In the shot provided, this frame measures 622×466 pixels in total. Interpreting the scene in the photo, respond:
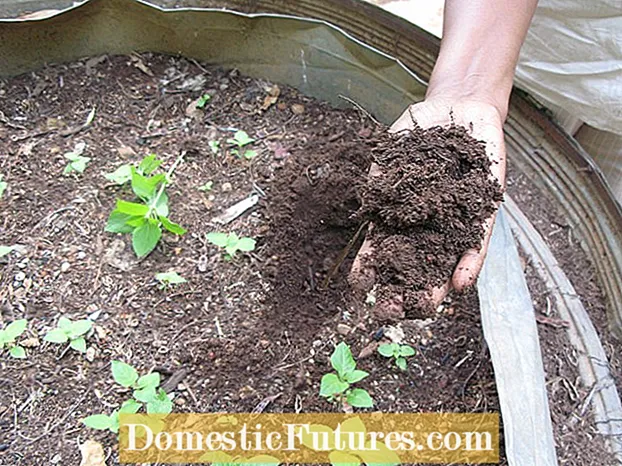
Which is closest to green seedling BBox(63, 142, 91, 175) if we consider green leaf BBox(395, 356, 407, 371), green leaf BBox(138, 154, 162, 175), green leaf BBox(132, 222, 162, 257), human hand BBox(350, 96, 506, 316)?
green leaf BBox(138, 154, 162, 175)

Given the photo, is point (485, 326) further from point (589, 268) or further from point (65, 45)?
point (65, 45)

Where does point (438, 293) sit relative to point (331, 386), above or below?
above

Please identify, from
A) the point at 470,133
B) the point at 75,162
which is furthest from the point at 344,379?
the point at 75,162

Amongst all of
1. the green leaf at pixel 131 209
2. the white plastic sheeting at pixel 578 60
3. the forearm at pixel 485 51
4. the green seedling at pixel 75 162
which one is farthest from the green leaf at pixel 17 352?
the white plastic sheeting at pixel 578 60

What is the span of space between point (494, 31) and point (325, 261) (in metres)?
0.53

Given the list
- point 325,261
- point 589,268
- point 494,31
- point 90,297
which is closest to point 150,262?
point 90,297

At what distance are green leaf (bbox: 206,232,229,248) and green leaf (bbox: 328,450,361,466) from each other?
450mm

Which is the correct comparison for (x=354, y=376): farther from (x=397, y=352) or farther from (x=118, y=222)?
(x=118, y=222)

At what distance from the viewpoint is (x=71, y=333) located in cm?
107

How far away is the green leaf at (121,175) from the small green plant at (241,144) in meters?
0.24

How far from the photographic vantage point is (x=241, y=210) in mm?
1299

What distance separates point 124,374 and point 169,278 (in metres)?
0.21

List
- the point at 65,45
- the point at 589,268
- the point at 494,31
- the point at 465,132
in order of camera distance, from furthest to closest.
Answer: the point at 65,45, the point at 589,268, the point at 494,31, the point at 465,132

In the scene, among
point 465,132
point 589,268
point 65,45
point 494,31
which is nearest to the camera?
point 465,132
